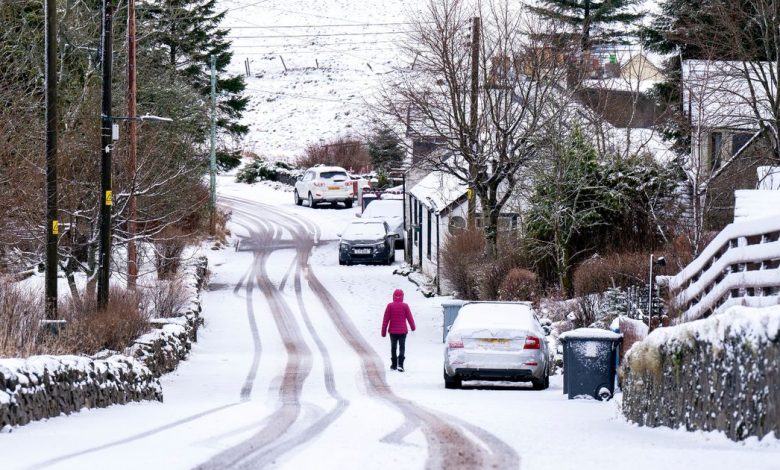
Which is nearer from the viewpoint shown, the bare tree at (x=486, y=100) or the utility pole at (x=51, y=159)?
the utility pole at (x=51, y=159)

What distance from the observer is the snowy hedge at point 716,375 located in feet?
27.0

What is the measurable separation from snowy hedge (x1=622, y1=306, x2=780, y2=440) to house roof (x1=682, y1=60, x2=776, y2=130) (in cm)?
1640

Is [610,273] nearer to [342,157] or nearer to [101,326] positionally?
[101,326]

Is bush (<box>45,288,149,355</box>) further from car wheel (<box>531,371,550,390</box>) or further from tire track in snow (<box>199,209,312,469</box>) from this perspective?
car wheel (<box>531,371,550,390</box>)

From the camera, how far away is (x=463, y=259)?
3462 cm

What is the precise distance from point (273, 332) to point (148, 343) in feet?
33.7

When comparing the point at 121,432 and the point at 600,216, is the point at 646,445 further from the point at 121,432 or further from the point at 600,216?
the point at 600,216

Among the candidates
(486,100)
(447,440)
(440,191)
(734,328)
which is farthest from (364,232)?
(734,328)

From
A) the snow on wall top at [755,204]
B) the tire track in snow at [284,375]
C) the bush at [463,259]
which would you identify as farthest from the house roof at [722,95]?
the tire track in snow at [284,375]

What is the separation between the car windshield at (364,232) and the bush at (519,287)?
15.7 m

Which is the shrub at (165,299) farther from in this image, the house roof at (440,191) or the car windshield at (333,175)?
the car windshield at (333,175)

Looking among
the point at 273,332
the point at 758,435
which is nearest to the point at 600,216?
the point at 273,332

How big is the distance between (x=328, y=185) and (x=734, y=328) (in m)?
54.5

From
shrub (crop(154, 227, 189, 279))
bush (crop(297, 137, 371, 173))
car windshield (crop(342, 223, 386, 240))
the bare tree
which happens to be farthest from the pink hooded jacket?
bush (crop(297, 137, 371, 173))
